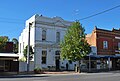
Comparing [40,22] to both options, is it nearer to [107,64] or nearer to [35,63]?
[35,63]

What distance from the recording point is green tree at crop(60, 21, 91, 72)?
41.9 meters

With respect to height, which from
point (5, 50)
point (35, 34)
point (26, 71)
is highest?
point (35, 34)

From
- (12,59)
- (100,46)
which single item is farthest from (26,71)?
(100,46)

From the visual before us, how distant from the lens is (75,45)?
42.1 meters

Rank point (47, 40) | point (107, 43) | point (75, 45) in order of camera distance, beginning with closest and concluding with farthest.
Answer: point (75, 45) → point (47, 40) → point (107, 43)

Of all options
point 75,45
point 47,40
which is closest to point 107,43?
point 75,45

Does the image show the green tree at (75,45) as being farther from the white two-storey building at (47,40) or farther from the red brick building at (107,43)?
the red brick building at (107,43)

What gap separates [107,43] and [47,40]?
16.2m

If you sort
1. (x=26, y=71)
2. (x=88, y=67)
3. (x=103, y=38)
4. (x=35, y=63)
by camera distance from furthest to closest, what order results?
(x=103, y=38) → (x=88, y=67) → (x=35, y=63) → (x=26, y=71)

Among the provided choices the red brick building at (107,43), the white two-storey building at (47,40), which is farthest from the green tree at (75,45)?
the red brick building at (107,43)

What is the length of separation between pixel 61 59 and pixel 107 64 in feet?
44.8

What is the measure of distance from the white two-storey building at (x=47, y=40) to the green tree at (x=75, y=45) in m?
2.93

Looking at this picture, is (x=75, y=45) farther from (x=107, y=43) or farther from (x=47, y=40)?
(x=107, y=43)

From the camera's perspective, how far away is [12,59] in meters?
38.8
